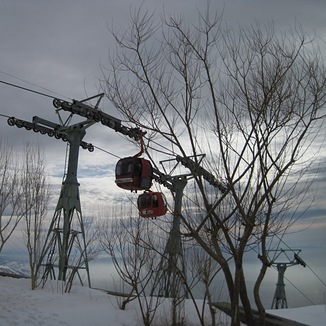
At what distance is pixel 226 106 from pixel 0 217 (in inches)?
455

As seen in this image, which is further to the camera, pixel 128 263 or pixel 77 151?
pixel 77 151

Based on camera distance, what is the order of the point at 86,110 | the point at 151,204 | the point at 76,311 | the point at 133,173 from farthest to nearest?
the point at 86,110 < the point at 76,311 < the point at 151,204 < the point at 133,173

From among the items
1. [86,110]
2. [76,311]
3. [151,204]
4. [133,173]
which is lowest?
[76,311]

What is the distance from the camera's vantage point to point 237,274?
665cm

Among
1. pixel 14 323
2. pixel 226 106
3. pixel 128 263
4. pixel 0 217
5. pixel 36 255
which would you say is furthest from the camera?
pixel 0 217

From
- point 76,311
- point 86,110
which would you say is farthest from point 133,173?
point 86,110

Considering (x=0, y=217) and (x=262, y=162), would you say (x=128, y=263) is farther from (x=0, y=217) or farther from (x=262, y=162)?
(x=0, y=217)

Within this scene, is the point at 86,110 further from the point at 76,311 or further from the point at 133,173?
the point at 133,173

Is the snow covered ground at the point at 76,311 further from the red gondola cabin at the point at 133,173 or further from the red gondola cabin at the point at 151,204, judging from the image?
the red gondola cabin at the point at 133,173

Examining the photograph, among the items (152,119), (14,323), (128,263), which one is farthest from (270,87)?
(14,323)

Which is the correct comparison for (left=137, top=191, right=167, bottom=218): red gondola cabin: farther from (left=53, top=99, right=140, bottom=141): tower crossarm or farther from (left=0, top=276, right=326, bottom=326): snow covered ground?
(left=53, top=99, right=140, bottom=141): tower crossarm

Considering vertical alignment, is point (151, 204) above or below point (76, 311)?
above

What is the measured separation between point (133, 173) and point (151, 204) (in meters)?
0.95

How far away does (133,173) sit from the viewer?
5.75 metres
